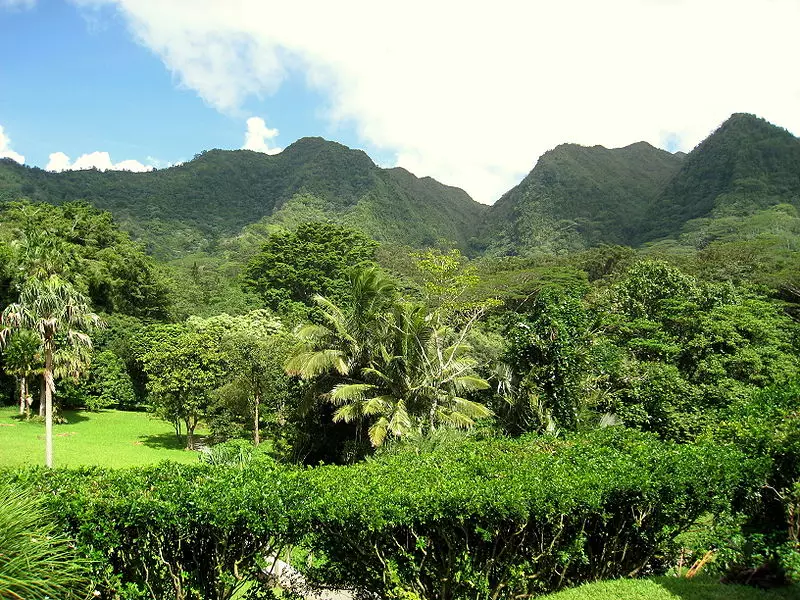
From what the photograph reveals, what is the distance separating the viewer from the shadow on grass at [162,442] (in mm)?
22600

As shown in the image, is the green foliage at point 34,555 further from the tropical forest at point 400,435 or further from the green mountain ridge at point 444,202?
the green mountain ridge at point 444,202

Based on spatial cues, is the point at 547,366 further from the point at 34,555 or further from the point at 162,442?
the point at 162,442

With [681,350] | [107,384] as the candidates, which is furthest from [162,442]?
[681,350]

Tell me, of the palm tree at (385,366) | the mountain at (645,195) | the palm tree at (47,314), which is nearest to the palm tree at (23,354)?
the palm tree at (47,314)

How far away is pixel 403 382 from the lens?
14.6 m

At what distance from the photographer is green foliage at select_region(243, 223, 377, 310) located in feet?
144

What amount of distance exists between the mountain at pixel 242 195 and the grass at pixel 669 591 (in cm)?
7495

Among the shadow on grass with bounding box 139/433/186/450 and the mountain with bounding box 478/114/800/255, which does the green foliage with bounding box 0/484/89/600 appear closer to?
the shadow on grass with bounding box 139/433/186/450

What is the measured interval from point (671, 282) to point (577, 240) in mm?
75798

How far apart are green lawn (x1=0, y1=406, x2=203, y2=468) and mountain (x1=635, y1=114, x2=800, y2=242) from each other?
235ft

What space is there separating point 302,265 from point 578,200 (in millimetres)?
79554

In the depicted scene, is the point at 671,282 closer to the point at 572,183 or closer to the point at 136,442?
the point at 136,442

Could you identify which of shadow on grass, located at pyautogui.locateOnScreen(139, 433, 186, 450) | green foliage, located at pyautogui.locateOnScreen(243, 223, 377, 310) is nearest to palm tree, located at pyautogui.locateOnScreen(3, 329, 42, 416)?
shadow on grass, located at pyautogui.locateOnScreen(139, 433, 186, 450)

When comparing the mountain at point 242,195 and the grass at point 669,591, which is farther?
the mountain at point 242,195
